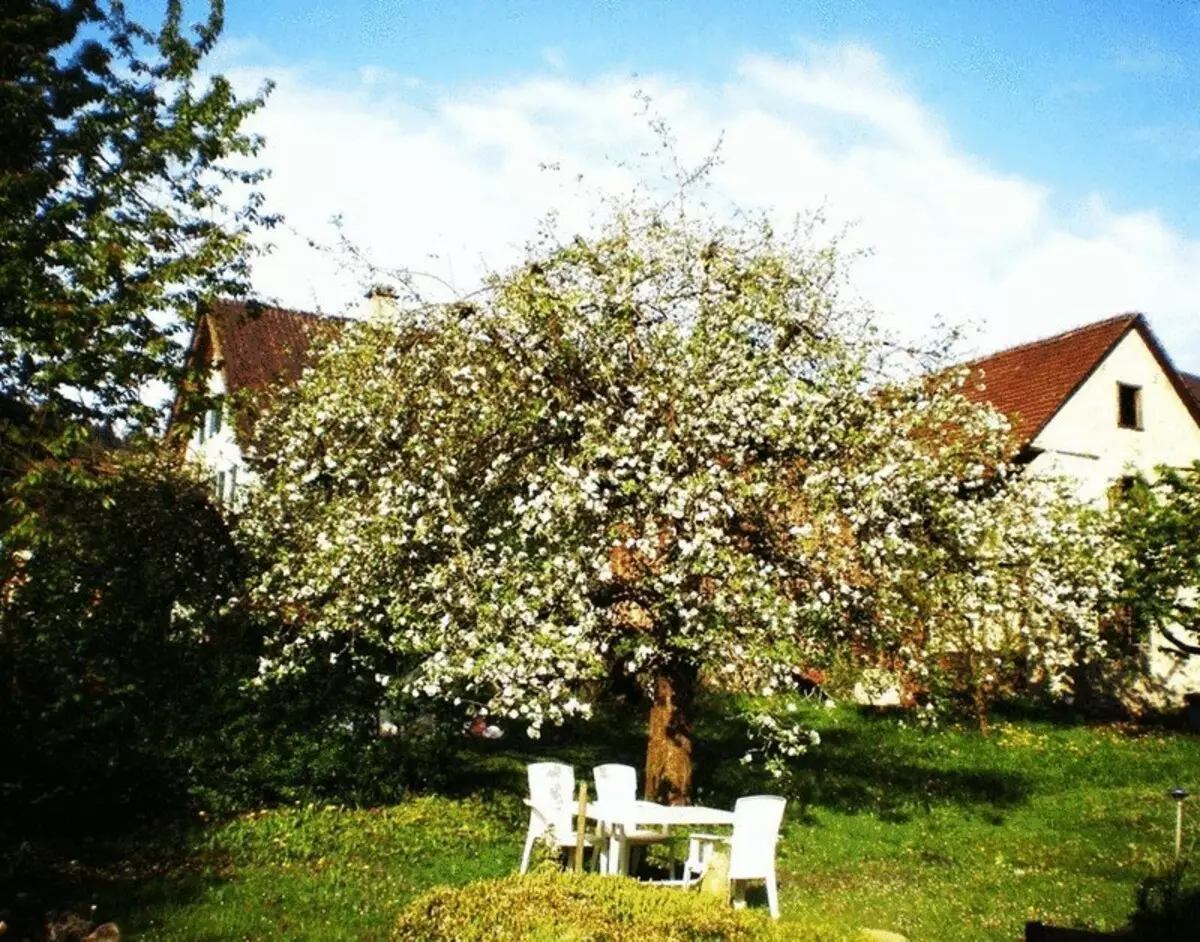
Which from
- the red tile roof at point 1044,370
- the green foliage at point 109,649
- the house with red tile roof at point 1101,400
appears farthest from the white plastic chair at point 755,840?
the house with red tile roof at point 1101,400

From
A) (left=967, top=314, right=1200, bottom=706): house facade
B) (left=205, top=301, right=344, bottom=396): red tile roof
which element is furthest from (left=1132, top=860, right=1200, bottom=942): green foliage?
(left=205, top=301, right=344, bottom=396): red tile roof

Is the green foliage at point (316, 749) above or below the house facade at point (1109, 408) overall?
below

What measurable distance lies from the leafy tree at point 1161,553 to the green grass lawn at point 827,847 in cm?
322

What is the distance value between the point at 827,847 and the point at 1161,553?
12.7 metres

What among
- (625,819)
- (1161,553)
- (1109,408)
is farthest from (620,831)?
(1109,408)

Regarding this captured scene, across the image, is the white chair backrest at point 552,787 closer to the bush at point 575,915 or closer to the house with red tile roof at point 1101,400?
the bush at point 575,915

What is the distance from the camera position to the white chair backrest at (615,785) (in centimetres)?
998

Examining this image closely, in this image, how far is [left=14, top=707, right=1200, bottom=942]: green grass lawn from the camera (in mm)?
9336

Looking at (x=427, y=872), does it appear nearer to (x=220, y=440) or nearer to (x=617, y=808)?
(x=617, y=808)

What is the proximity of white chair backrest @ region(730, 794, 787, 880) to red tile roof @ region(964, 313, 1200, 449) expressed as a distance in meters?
18.0

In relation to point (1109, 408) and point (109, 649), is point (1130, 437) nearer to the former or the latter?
point (1109, 408)

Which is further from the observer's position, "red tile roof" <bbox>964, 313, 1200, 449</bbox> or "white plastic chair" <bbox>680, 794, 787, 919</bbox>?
"red tile roof" <bbox>964, 313, 1200, 449</bbox>

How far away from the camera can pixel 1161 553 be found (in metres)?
21.5

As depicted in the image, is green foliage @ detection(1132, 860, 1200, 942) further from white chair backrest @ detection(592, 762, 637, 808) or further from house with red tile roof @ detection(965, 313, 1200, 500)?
house with red tile roof @ detection(965, 313, 1200, 500)
